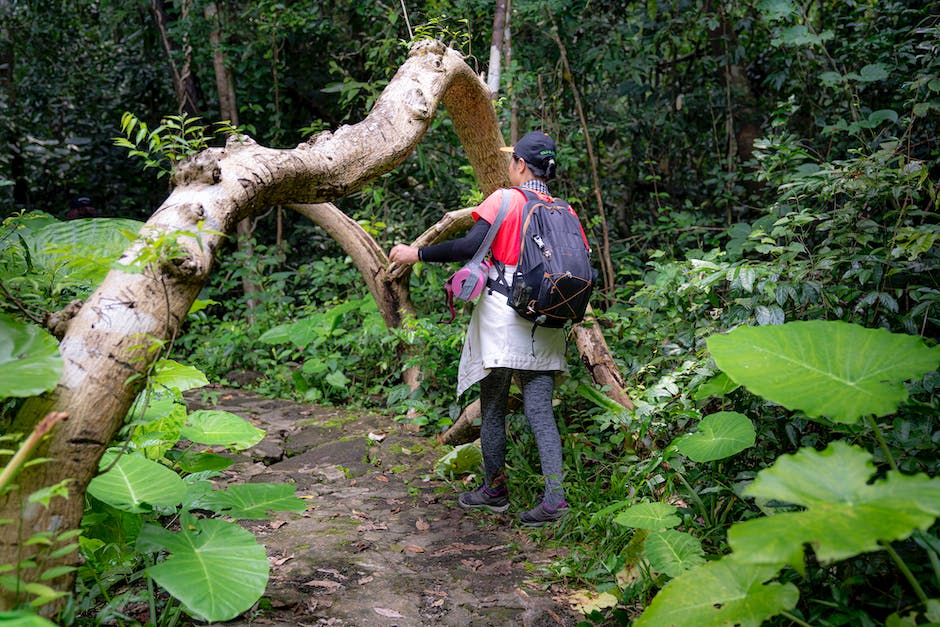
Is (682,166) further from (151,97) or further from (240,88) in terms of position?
(151,97)

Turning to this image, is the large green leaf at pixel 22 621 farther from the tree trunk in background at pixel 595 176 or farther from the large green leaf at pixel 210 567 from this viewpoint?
the tree trunk in background at pixel 595 176

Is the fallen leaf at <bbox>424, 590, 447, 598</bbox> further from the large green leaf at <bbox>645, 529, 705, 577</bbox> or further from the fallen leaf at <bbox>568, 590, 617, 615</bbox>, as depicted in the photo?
the large green leaf at <bbox>645, 529, 705, 577</bbox>

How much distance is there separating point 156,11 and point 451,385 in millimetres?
5863

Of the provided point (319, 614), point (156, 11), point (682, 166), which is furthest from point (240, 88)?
point (319, 614)

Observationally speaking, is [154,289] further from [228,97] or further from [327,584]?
[228,97]

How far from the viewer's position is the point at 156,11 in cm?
766

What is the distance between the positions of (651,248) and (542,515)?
3665 millimetres

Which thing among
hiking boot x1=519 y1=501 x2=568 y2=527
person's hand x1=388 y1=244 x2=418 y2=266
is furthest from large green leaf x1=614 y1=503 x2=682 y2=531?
person's hand x1=388 y1=244 x2=418 y2=266

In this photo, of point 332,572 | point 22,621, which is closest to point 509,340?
point 332,572

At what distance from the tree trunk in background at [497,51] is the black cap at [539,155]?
1597 mm

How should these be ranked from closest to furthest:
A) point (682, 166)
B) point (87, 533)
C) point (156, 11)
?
1. point (87, 533)
2. point (682, 166)
3. point (156, 11)

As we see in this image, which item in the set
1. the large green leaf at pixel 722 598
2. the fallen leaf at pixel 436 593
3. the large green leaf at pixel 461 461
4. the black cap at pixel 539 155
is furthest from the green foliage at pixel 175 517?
the black cap at pixel 539 155

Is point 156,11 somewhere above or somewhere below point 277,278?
above

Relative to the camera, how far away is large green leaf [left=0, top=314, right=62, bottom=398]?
4.82 ft
